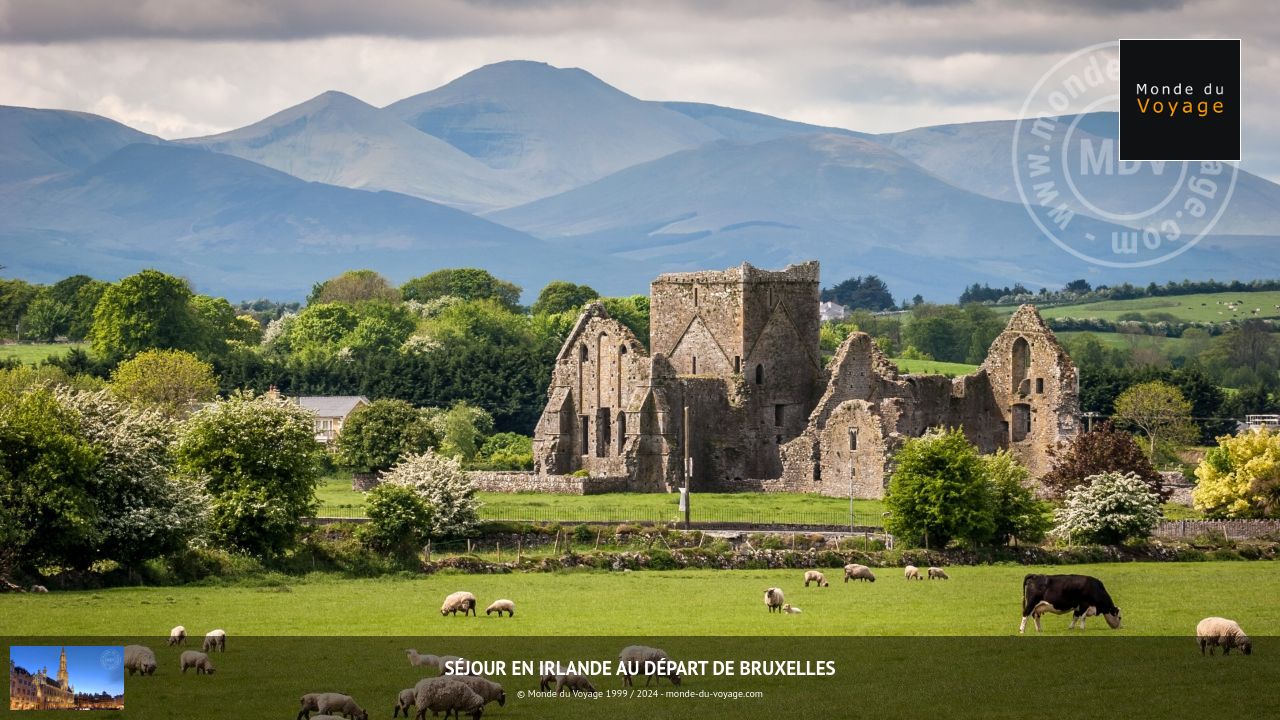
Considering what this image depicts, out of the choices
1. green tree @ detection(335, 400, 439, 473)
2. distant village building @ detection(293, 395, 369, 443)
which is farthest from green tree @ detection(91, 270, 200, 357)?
green tree @ detection(335, 400, 439, 473)

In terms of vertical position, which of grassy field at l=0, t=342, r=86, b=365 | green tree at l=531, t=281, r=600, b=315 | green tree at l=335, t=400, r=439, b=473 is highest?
green tree at l=531, t=281, r=600, b=315

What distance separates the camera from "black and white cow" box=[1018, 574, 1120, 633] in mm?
42531

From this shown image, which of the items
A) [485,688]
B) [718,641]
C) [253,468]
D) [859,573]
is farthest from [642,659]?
[253,468]

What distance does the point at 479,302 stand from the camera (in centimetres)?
17025

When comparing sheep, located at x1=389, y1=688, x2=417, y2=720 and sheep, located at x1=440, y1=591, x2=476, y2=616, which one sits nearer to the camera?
sheep, located at x1=389, y1=688, x2=417, y2=720

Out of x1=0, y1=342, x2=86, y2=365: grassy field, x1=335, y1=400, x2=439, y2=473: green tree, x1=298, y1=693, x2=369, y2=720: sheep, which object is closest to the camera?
x1=298, y1=693, x2=369, y2=720: sheep

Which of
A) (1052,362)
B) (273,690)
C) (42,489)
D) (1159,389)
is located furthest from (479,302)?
(273,690)

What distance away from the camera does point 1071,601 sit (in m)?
42.6

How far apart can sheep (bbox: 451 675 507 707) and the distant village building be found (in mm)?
77646

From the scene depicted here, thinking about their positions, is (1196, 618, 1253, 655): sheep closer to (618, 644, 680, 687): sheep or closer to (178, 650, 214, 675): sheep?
(618, 644, 680, 687): sheep

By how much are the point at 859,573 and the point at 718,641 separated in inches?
588

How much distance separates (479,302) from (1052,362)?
90.0 m

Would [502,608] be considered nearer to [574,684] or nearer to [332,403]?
[574,684]

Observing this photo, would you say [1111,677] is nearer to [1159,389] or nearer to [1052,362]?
[1052,362]
